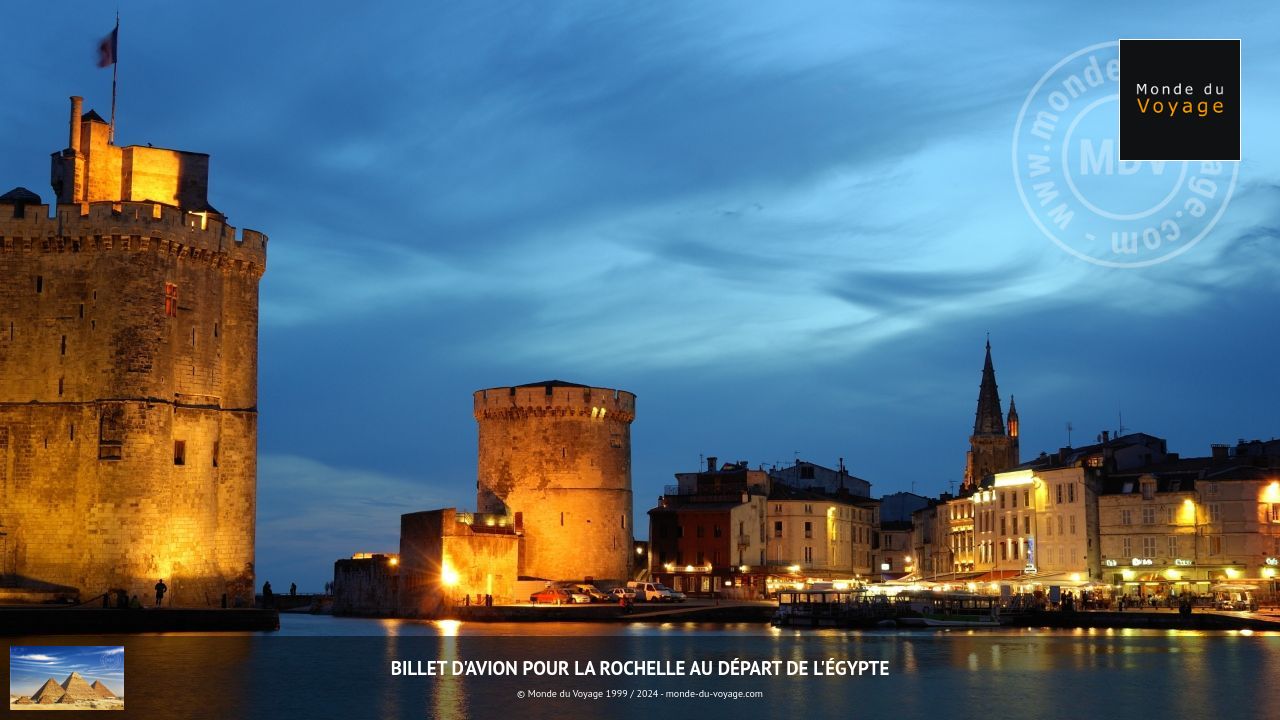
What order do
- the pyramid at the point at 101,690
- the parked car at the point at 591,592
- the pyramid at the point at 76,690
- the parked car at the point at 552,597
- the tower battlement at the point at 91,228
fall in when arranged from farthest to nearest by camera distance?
1. the parked car at the point at 591,592
2. the parked car at the point at 552,597
3. the tower battlement at the point at 91,228
4. the pyramid at the point at 101,690
5. the pyramid at the point at 76,690

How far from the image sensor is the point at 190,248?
1815 inches

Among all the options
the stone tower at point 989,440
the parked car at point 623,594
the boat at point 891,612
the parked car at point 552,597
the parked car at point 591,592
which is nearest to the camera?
the boat at point 891,612

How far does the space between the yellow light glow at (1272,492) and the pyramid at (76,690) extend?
56.1 m

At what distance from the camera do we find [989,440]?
11625 centimetres

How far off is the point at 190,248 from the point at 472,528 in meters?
20.0

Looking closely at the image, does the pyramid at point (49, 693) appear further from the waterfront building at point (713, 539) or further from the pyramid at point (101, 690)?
the waterfront building at point (713, 539)

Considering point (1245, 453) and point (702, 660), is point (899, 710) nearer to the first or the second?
point (702, 660)

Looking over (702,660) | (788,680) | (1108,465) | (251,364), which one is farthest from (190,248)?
(1108,465)

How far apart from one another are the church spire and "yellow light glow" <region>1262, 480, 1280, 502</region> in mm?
47198

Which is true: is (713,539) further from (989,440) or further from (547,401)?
(989,440)

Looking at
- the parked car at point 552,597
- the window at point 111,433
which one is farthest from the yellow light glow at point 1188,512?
the window at point 111,433

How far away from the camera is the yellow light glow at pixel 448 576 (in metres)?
60.7

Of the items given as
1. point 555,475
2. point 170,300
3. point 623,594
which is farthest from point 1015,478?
point 170,300

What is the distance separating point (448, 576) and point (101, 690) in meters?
35.1
